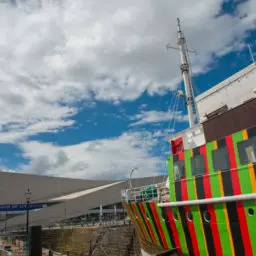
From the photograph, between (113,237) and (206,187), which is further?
(113,237)

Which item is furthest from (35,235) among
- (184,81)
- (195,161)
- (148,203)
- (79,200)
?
(79,200)

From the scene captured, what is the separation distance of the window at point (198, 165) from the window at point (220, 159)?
512 millimetres

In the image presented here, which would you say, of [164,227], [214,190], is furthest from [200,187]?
[164,227]

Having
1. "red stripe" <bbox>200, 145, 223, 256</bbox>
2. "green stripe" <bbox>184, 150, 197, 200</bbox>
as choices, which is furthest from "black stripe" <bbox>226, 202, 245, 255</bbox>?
"green stripe" <bbox>184, 150, 197, 200</bbox>

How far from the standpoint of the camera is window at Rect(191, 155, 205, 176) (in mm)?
10109

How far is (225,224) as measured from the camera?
911 cm

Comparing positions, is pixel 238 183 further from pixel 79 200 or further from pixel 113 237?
pixel 79 200

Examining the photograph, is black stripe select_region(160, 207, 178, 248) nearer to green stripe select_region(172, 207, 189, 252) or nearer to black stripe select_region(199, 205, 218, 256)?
green stripe select_region(172, 207, 189, 252)

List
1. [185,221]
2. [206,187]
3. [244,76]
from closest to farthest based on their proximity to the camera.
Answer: [206,187] → [185,221] → [244,76]

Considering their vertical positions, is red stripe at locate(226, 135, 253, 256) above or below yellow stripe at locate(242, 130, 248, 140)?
below

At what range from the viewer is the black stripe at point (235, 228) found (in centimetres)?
876

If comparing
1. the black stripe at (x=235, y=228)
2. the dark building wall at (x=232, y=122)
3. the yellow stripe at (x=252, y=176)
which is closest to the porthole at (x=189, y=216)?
the black stripe at (x=235, y=228)

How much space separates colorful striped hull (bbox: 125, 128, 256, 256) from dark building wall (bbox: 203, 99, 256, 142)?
730 millimetres

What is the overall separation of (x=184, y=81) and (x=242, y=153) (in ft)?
33.2
